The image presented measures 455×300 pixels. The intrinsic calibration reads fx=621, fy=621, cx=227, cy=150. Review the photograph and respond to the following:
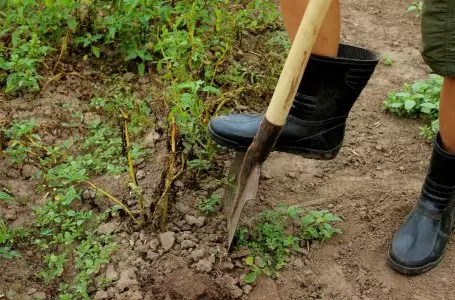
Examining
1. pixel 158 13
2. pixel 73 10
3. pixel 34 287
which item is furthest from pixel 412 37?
pixel 34 287

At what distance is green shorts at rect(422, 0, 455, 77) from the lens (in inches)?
80.5

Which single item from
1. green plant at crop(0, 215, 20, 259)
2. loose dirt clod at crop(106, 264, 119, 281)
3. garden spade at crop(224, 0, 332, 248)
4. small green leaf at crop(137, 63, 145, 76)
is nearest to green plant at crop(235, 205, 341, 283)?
garden spade at crop(224, 0, 332, 248)

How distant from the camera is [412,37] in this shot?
4055 millimetres

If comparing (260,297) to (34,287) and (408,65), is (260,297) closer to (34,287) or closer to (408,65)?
(34,287)

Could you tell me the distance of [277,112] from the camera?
2158 mm

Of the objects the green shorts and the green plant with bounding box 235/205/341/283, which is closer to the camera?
the green shorts

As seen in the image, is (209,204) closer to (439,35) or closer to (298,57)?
(298,57)

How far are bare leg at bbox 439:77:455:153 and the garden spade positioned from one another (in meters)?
0.54

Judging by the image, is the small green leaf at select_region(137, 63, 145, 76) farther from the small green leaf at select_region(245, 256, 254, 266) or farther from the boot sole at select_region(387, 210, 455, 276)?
the boot sole at select_region(387, 210, 455, 276)

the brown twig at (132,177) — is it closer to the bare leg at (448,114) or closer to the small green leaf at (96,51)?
the small green leaf at (96,51)

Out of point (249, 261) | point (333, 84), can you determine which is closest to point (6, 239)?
point (249, 261)

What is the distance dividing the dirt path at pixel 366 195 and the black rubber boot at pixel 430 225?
57 mm

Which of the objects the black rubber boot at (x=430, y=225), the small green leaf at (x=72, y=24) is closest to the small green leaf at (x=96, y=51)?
the small green leaf at (x=72, y=24)

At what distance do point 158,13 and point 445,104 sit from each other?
1761mm
